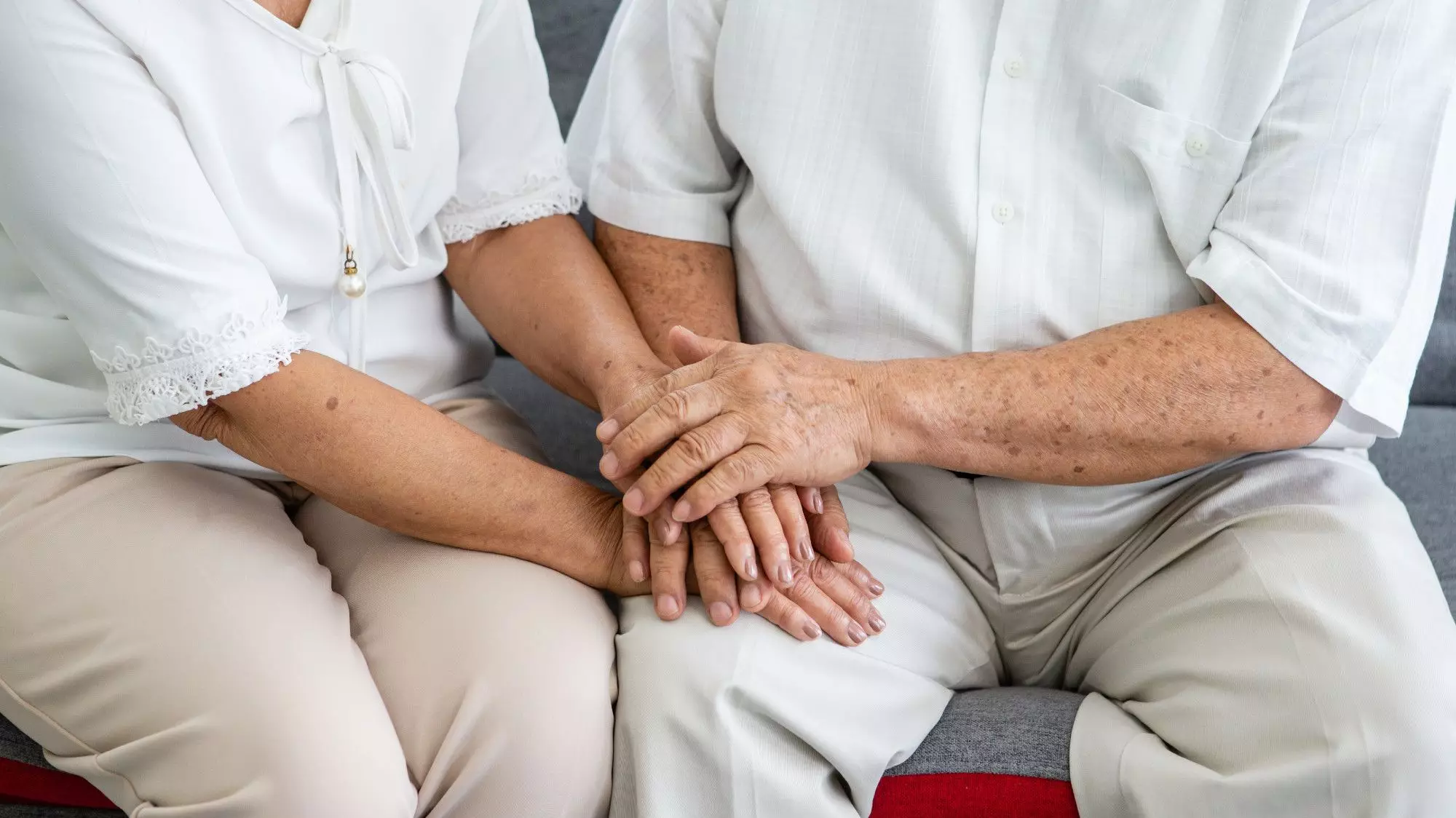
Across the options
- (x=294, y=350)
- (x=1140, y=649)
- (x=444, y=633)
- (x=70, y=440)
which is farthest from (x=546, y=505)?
(x=1140, y=649)

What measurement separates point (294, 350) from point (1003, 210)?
720 mm

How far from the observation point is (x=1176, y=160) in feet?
3.77

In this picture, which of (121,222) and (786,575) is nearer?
(121,222)

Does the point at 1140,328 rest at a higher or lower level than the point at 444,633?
higher

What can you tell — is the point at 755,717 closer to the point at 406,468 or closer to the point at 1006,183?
the point at 406,468

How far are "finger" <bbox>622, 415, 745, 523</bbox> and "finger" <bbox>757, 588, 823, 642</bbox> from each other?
113 millimetres

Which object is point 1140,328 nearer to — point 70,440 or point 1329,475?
point 1329,475

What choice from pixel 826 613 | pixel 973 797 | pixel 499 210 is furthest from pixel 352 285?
pixel 973 797

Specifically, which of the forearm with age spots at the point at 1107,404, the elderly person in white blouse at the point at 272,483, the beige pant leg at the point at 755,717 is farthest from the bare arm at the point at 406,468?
the forearm with age spots at the point at 1107,404

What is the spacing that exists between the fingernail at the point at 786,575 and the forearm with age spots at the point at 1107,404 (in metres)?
0.15

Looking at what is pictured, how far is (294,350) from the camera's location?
1024 mm

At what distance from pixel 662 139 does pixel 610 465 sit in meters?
0.44

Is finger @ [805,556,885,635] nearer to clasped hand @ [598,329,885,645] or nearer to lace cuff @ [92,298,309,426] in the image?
clasped hand @ [598,329,885,645]

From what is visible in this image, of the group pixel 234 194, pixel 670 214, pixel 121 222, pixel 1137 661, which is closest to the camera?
pixel 121 222
